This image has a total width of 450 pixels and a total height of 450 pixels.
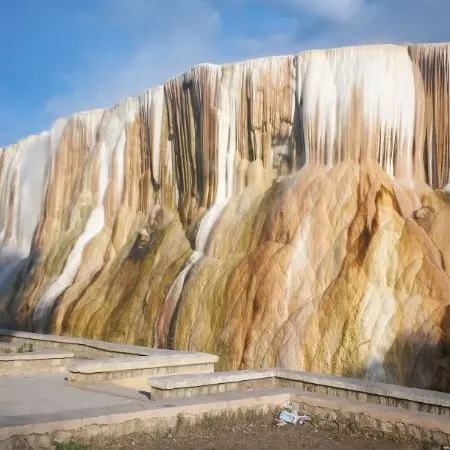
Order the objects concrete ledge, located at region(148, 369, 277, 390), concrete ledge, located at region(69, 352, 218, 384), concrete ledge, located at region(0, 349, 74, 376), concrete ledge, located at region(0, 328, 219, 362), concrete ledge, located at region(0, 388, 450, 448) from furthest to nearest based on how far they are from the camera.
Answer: concrete ledge, located at region(0, 328, 219, 362) < concrete ledge, located at region(0, 349, 74, 376) < concrete ledge, located at region(69, 352, 218, 384) < concrete ledge, located at region(148, 369, 277, 390) < concrete ledge, located at region(0, 388, 450, 448)

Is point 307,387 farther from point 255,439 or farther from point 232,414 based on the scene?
point 255,439

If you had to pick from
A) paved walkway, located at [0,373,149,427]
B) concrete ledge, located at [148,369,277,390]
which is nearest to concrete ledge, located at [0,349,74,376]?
paved walkway, located at [0,373,149,427]

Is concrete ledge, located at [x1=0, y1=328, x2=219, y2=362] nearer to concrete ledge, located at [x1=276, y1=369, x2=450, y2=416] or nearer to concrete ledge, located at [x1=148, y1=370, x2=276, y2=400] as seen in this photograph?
concrete ledge, located at [x1=148, y1=370, x2=276, y2=400]

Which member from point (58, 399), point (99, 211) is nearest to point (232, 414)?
point (58, 399)

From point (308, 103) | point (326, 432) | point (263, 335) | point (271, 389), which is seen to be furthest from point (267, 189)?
point (326, 432)

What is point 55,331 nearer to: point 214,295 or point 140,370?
point 214,295

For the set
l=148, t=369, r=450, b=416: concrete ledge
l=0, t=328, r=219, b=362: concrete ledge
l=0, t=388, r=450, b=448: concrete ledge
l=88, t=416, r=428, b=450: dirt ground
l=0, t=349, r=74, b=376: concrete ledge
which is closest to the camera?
l=0, t=388, r=450, b=448: concrete ledge
